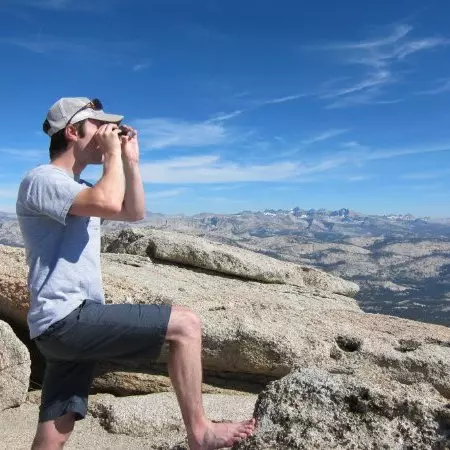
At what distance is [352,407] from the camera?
7680mm

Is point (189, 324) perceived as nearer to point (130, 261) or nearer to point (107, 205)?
point (107, 205)

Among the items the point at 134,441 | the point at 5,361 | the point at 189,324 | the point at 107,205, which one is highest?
the point at 107,205

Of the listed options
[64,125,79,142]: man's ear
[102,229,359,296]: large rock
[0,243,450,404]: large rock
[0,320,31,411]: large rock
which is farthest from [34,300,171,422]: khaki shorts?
[102,229,359,296]: large rock

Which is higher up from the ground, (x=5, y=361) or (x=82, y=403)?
(x=82, y=403)

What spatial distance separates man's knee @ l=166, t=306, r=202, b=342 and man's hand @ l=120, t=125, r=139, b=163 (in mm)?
2015

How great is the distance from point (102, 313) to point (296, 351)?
810cm

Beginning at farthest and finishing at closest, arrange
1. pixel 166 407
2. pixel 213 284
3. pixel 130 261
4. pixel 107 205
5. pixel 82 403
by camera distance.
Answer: pixel 130 261, pixel 213 284, pixel 166 407, pixel 82 403, pixel 107 205

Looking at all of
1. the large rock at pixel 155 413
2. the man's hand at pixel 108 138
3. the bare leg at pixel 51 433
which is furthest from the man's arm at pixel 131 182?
the large rock at pixel 155 413

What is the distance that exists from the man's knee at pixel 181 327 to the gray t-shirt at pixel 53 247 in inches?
40.6

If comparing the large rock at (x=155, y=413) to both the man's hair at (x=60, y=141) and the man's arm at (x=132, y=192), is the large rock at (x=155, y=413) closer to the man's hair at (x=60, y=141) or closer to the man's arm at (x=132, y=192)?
the man's arm at (x=132, y=192)

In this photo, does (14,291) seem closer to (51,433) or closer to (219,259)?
(219,259)

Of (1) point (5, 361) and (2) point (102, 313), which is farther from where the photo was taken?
(1) point (5, 361)

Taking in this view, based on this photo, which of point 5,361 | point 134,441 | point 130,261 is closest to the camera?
point 134,441

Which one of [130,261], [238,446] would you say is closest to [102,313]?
[238,446]
